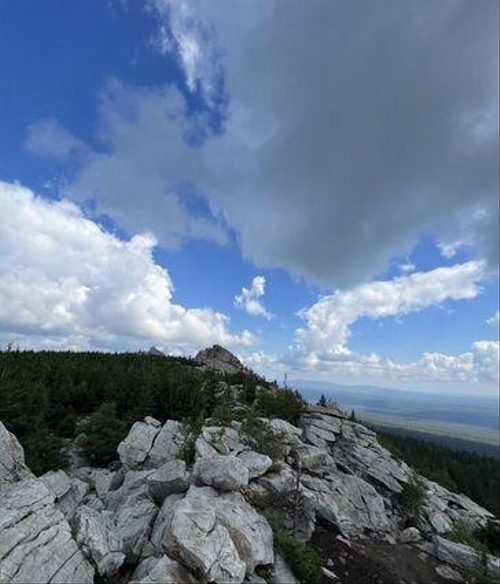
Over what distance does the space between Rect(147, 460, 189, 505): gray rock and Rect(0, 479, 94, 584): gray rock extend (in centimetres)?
368

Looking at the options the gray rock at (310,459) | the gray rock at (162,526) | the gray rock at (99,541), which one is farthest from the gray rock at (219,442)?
the gray rock at (99,541)

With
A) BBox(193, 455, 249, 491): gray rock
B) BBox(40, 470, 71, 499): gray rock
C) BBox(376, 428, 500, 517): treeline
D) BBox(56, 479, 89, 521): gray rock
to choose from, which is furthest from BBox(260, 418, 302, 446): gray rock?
BBox(376, 428, 500, 517): treeline

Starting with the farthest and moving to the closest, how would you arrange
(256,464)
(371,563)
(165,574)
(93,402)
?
(93,402), (256,464), (371,563), (165,574)

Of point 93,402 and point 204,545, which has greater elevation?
point 93,402

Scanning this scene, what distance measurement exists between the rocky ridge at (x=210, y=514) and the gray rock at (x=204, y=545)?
1.3 inches

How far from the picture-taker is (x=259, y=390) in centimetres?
3647

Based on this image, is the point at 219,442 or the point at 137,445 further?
the point at 137,445

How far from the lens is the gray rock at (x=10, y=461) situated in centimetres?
1728

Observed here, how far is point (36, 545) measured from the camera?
1209cm

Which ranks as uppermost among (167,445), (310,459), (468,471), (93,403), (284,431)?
(93,403)

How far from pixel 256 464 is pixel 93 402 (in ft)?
53.4

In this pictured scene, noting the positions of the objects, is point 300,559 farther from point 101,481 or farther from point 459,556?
point 101,481

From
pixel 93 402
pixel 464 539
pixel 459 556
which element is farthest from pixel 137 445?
pixel 464 539

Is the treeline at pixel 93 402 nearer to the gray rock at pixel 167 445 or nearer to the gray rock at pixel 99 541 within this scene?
the gray rock at pixel 167 445
